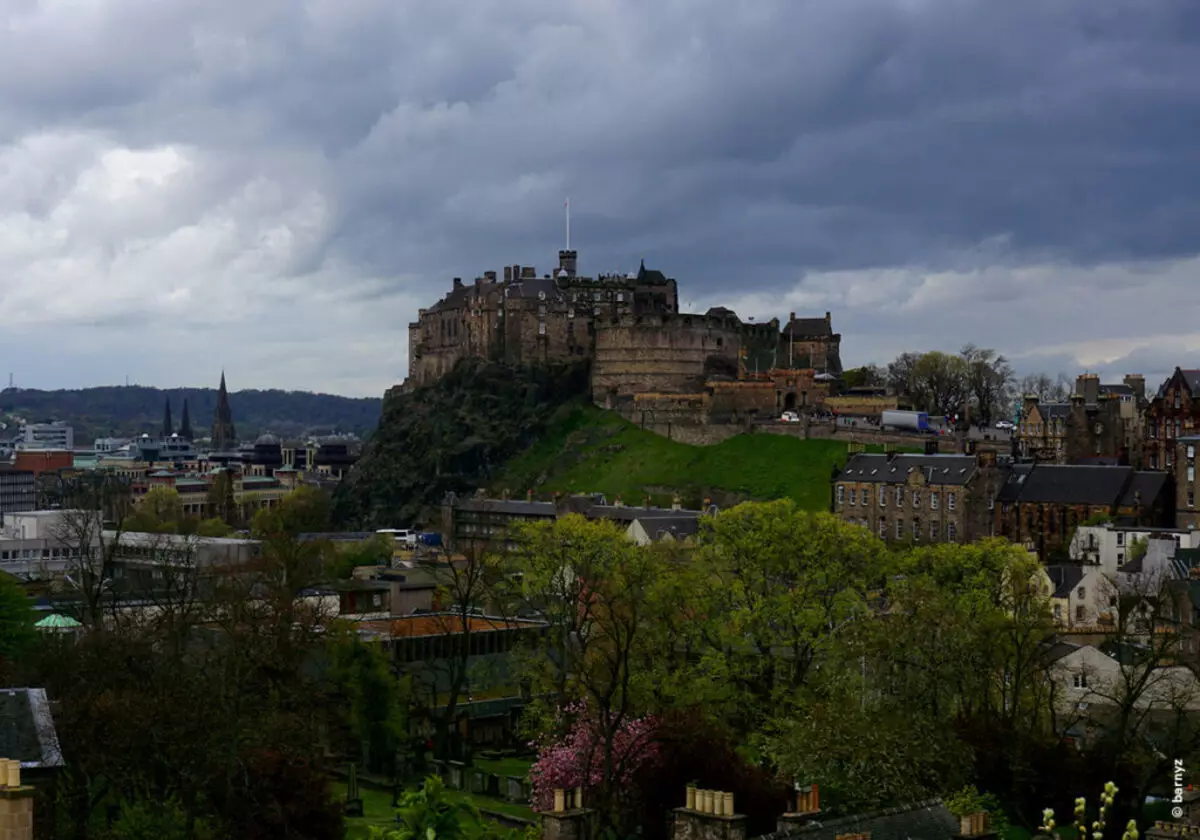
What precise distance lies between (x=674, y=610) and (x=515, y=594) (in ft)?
55.0

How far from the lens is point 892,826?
1068 inches

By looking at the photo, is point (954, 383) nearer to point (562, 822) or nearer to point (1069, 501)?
point (1069, 501)

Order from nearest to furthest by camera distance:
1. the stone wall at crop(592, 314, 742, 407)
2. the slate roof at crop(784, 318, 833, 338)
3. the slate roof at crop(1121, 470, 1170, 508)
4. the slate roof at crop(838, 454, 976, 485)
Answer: the slate roof at crop(1121, 470, 1170, 508), the slate roof at crop(838, 454, 976, 485), the stone wall at crop(592, 314, 742, 407), the slate roof at crop(784, 318, 833, 338)

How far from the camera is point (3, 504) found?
198875 millimetres

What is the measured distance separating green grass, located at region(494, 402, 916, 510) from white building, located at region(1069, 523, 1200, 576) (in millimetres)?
27926

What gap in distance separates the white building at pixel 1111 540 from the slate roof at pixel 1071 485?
551 centimetres

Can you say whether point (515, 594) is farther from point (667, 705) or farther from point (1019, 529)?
point (1019, 529)

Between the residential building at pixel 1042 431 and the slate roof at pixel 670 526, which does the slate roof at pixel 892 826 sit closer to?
the slate roof at pixel 670 526

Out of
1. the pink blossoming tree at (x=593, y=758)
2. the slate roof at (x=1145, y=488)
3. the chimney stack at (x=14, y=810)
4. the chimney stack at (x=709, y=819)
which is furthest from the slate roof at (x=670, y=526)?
the chimney stack at (x=14, y=810)

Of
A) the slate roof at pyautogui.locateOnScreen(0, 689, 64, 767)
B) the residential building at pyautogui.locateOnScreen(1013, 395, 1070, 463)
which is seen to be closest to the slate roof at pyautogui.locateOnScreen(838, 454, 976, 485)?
the residential building at pyautogui.locateOnScreen(1013, 395, 1070, 463)

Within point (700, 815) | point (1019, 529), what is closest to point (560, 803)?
point (700, 815)

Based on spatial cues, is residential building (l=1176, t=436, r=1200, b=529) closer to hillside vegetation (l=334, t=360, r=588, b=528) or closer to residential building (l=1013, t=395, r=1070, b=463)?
residential building (l=1013, t=395, r=1070, b=463)

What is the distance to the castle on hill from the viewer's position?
486ft

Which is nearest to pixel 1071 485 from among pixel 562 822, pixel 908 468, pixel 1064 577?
pixel 908 468
